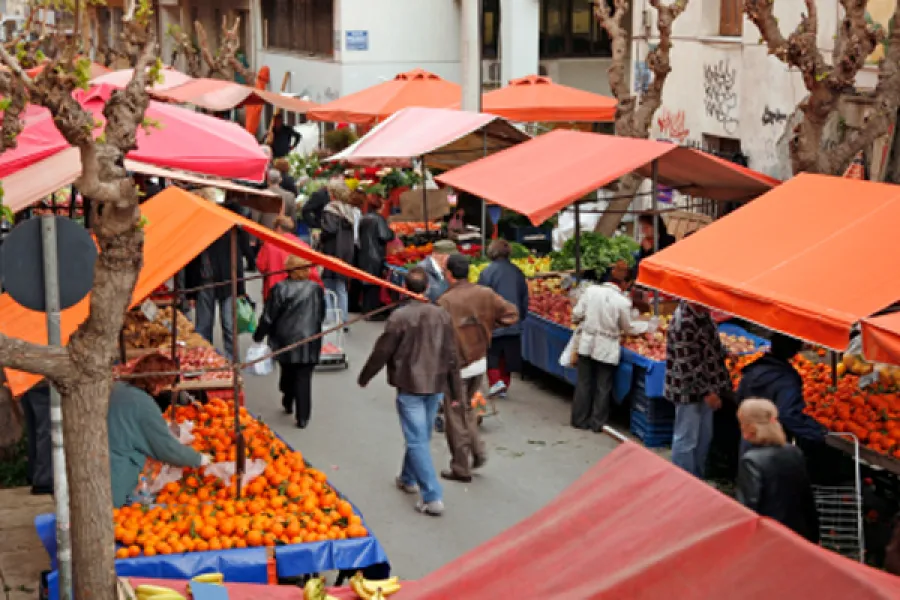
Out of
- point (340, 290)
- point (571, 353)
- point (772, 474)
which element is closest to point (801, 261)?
point (772, 474)

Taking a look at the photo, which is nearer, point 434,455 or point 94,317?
point 94,317

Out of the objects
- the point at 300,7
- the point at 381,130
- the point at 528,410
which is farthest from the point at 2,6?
the point at 528,410

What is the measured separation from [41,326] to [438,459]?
417 centimetres

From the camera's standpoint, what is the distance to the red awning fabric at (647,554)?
13.0 feet

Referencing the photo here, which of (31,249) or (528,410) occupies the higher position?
(31,249)

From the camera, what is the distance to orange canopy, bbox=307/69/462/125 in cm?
2261

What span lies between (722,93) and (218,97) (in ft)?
31.4

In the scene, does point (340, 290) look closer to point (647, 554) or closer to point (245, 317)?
point (245, 317)

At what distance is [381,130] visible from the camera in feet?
59.9

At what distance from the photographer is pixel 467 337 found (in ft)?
→ 36.8

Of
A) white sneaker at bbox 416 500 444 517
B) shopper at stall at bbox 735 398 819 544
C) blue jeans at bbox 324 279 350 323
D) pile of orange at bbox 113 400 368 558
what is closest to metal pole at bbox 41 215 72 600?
pile of orange at bbox 113 400 368 558

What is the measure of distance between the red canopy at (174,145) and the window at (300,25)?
2377cm

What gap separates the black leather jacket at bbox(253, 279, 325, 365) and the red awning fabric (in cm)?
705

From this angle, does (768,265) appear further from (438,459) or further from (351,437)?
(351,437)
